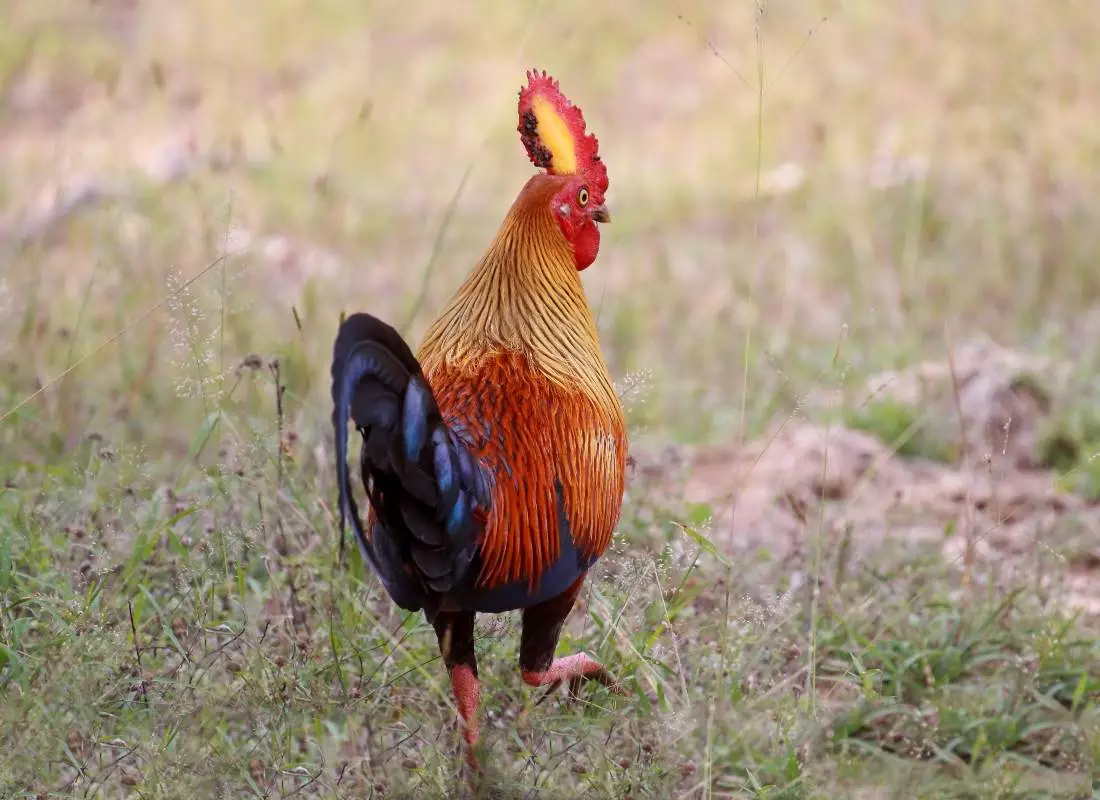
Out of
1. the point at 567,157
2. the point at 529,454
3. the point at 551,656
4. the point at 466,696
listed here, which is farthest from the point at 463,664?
the point at 567,157

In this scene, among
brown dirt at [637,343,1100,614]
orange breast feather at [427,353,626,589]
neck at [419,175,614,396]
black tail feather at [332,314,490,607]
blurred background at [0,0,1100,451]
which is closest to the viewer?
black tail feather at [332,314,490,607]

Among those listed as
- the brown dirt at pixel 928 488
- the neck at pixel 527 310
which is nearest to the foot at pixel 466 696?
the neck at pixel 527 310

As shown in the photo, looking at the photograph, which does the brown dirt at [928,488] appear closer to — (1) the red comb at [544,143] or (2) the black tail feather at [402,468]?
(1) the red comb at [544,143]

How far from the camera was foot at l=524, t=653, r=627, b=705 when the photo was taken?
3.15 metres

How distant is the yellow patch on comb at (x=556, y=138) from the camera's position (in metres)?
3.22

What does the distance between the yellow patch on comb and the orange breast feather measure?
51cm

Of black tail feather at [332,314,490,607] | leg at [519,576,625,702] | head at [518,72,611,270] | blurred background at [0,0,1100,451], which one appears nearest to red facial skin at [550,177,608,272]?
head at [518,72,611,270]

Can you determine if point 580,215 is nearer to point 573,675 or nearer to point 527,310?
point 527,310

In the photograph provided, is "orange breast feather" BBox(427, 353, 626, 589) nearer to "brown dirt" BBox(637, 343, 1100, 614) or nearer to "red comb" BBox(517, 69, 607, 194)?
"red comb" BBox(517, 69, 607, 194)

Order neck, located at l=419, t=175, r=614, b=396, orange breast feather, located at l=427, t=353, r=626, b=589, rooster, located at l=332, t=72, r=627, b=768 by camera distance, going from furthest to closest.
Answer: neck, located at l=419, t=175, r=614, b=396, orange breast feather, located at l=427, t=353, r=626, b=589, rooster, located at l=332, t=72, r=627, b=768

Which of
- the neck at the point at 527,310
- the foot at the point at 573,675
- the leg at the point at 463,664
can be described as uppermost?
the neck at the point at 527,310

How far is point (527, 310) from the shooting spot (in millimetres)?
3057

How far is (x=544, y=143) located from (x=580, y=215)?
0.19 meters

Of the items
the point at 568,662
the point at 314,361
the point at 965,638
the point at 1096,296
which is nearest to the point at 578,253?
the point at 568,662
